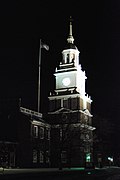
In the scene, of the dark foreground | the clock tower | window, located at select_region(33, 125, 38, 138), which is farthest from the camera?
the clock tower

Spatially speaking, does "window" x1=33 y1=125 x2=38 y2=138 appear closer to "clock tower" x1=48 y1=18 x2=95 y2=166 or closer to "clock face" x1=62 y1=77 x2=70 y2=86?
"clock tower" x1=48 y1=18 x2=95 y2=166

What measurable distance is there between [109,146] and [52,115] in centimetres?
2093

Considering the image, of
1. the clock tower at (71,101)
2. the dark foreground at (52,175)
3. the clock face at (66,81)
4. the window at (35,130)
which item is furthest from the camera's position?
the clock face at (66,81)

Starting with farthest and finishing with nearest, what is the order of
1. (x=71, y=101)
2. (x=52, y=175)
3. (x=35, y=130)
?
1. (x=71, y=101)
2. (x=35, y=130)
3. (x=52, y=175)

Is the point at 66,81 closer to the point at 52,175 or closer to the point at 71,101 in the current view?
the point at 71,101

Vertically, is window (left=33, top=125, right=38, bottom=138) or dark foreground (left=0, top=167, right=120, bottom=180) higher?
window (left=33, top=125, right=38, bottom=138)

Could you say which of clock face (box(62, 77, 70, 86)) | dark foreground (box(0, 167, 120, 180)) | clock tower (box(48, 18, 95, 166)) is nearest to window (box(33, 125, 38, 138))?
clock tower (box(48, 18, 95, 166))

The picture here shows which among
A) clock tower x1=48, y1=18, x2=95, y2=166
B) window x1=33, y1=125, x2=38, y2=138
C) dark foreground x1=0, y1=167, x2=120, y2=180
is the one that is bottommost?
dark foreground x1=0, y1=167, x2=120, y2=180

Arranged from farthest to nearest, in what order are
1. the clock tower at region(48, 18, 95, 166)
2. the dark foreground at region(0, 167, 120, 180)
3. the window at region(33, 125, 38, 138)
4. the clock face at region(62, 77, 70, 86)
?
the clock face at region(62, 77, 70, 86) → the clock tower at region(48, 18, 95, 166) → the window at region(33, 125, 38, 138) → the dark foreground at region(0, 167, 120, 180)

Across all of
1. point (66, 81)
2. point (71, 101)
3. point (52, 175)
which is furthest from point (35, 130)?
point (52, 175)

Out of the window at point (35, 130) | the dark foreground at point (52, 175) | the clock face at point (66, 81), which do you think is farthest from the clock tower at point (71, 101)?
the dark foreground at point (52, 175)

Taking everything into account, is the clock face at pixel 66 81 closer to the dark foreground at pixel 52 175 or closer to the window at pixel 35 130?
the window at pixel 35 130

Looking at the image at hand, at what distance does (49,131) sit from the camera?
278ft

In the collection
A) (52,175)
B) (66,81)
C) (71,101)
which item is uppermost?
(66,81)
